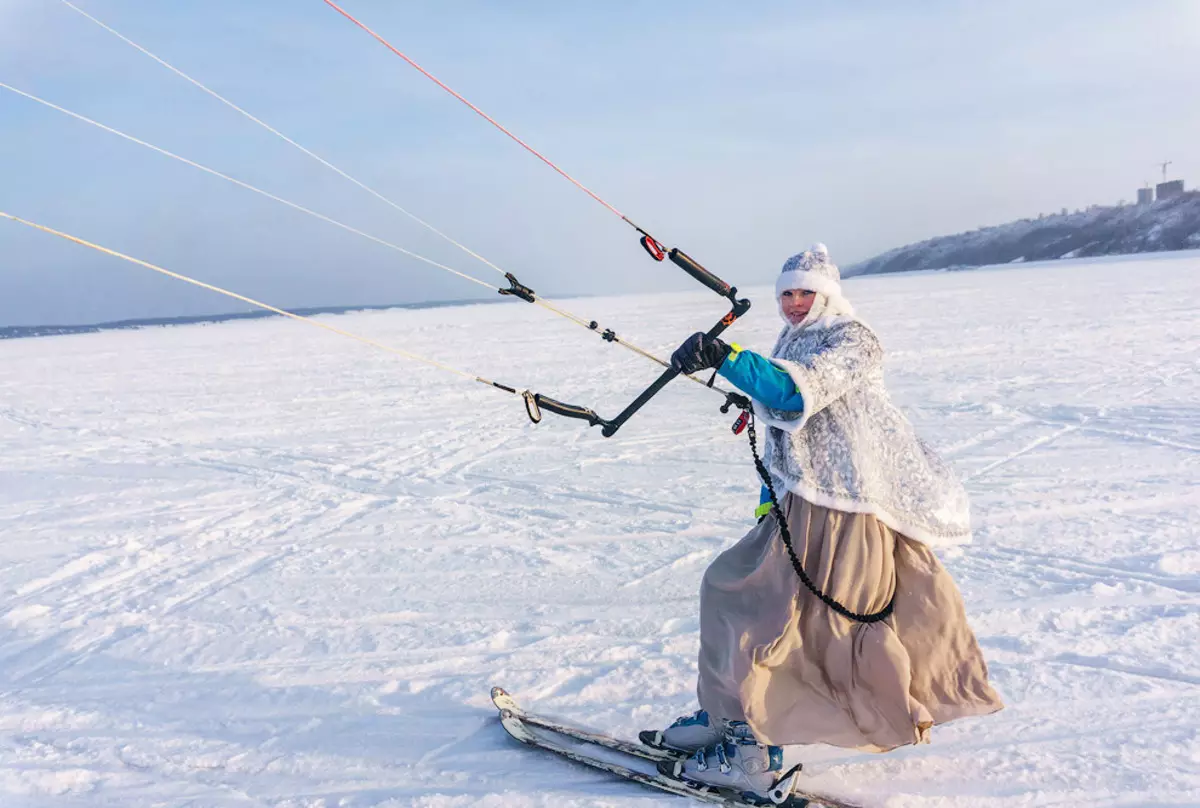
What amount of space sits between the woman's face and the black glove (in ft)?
1.12

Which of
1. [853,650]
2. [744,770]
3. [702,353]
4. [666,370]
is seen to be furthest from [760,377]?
[744,770]

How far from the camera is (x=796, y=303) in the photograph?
257 cm

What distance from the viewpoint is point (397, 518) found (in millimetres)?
6355

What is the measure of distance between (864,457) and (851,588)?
1.29 feet

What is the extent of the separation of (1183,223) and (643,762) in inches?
4608

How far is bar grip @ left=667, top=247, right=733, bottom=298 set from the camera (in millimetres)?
3016

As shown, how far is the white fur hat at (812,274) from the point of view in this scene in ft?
8.21

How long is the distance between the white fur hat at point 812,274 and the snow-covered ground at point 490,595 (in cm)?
168

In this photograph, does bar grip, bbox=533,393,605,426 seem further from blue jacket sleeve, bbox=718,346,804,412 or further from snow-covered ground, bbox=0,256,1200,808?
snow-covered ground, bbox=0,256,1200,808

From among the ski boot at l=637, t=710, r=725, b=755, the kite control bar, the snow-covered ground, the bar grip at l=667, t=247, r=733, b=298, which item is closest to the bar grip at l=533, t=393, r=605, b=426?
the kite control bar

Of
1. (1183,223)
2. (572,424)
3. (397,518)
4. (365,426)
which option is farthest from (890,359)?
(1183,223)

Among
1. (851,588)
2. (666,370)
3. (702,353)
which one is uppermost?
(702,353)

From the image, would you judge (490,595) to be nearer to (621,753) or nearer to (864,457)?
(621,753)

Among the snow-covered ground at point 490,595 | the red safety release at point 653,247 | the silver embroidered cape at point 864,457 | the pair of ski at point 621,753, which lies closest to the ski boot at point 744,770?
the pair of ski at point 621,753
